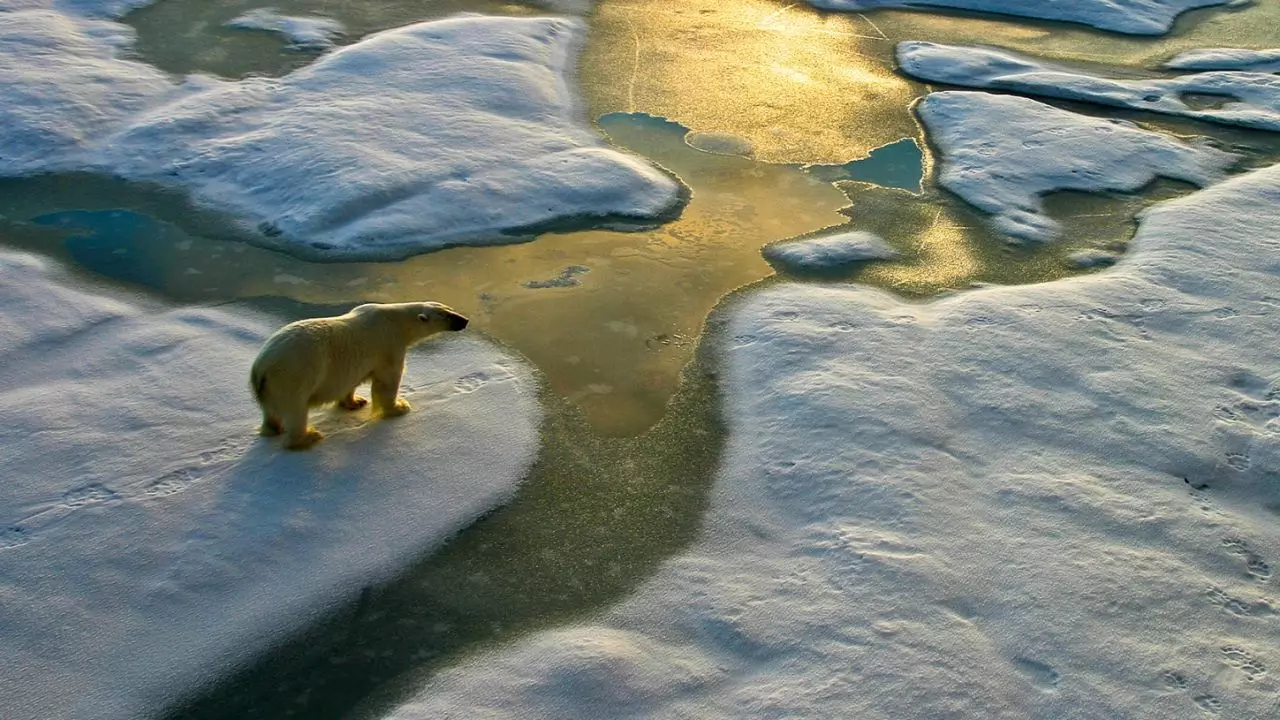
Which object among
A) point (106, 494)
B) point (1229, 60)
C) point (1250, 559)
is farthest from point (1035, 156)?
point (106, 494)

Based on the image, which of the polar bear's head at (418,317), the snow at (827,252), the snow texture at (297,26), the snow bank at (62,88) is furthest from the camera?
the snow texture at (297,26)

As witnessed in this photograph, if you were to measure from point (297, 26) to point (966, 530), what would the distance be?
335 inches

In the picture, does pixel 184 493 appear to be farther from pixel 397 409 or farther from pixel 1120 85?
pixel 1120 85

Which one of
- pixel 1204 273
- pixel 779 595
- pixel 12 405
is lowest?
pixel 12 405

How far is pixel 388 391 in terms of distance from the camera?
16.0 feet

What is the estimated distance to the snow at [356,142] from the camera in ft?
22.5

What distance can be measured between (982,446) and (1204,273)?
2680mm

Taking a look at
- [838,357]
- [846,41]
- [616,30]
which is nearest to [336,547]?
[838,357]

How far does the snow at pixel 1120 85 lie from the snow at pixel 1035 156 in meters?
0.53

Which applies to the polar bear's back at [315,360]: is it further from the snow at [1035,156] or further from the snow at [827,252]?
the snow at [1035,156]

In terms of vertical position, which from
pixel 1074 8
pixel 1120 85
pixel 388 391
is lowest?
pixel 388 391

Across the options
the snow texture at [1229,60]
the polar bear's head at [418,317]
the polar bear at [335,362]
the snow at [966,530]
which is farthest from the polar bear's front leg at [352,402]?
the snow texture at [1229,60]

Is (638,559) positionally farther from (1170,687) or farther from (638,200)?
(638,200)

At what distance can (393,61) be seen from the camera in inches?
357
